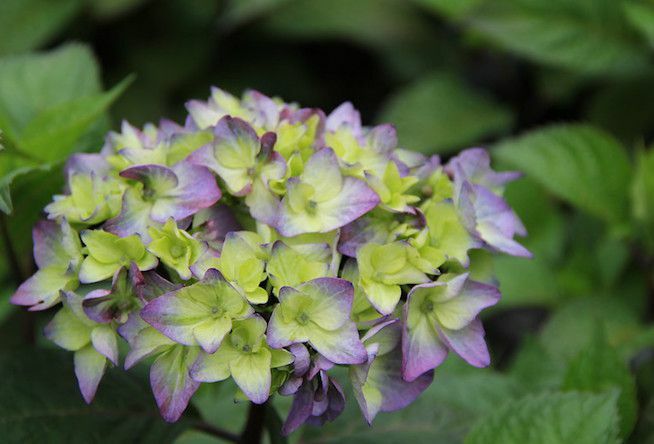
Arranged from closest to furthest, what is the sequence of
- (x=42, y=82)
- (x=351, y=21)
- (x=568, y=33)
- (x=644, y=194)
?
1. (x=42, y=82)
2. (x=644, y=194)
3. (x=568, y=33)
4. (x=351, y=21)

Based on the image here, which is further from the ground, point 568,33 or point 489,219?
point 489,219

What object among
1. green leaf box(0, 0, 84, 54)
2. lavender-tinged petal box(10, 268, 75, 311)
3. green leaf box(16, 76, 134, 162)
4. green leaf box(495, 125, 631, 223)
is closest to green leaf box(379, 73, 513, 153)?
green leaf box(495, 125, 631, 223)

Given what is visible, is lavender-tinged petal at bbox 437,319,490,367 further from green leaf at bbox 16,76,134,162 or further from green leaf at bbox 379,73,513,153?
green leaf at bbox 379,73,513,153

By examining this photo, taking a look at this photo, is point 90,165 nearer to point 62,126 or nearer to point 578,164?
point 62,126

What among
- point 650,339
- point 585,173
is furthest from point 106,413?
point 585,173

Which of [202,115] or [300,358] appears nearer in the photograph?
[300,358]

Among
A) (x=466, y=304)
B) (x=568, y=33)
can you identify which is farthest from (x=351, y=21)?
(x=466, y=304)

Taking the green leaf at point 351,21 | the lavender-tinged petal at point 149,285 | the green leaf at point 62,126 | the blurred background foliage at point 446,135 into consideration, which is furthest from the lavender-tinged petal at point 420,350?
the green leaf at point 351,21
